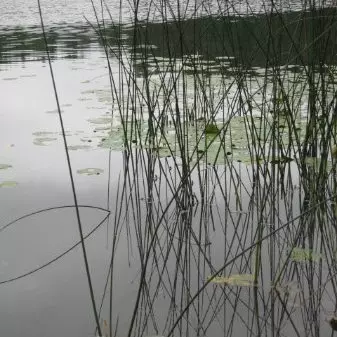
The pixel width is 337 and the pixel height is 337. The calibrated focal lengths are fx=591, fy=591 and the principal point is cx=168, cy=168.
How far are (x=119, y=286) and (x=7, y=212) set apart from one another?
2.22 ft

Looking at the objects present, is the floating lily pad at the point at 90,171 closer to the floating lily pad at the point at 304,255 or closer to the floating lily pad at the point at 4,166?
the floating lily pad at the point at 4,166

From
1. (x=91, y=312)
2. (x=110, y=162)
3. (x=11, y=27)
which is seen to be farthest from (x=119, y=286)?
(x=11, y=27)

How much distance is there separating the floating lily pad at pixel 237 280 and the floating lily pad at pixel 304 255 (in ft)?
0.49

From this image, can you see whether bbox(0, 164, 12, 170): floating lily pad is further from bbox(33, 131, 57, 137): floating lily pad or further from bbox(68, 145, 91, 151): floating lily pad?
bbox(33, 131, 57, 137): floating lily pad

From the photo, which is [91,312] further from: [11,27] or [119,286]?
[11,27]

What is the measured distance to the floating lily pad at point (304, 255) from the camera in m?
1.55

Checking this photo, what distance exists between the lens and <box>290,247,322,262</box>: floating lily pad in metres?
1.55

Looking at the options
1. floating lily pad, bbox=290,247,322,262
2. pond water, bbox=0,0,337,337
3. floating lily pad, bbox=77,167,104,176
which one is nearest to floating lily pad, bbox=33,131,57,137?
pond water, bbox=0,0,337,337

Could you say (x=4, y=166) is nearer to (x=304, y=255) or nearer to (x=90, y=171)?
(x=90, y=171)

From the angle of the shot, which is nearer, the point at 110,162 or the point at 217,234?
the point at 217,234

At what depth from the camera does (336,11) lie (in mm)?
1902

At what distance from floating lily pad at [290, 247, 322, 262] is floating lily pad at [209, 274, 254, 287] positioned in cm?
15

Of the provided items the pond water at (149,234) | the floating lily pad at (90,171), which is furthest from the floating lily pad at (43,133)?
the floating lily pad at (90,171)

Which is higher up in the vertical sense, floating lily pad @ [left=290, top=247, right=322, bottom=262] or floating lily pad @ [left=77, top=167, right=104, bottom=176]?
floating lily pad @ [left=290, top=247, right=322, bottom=262]
